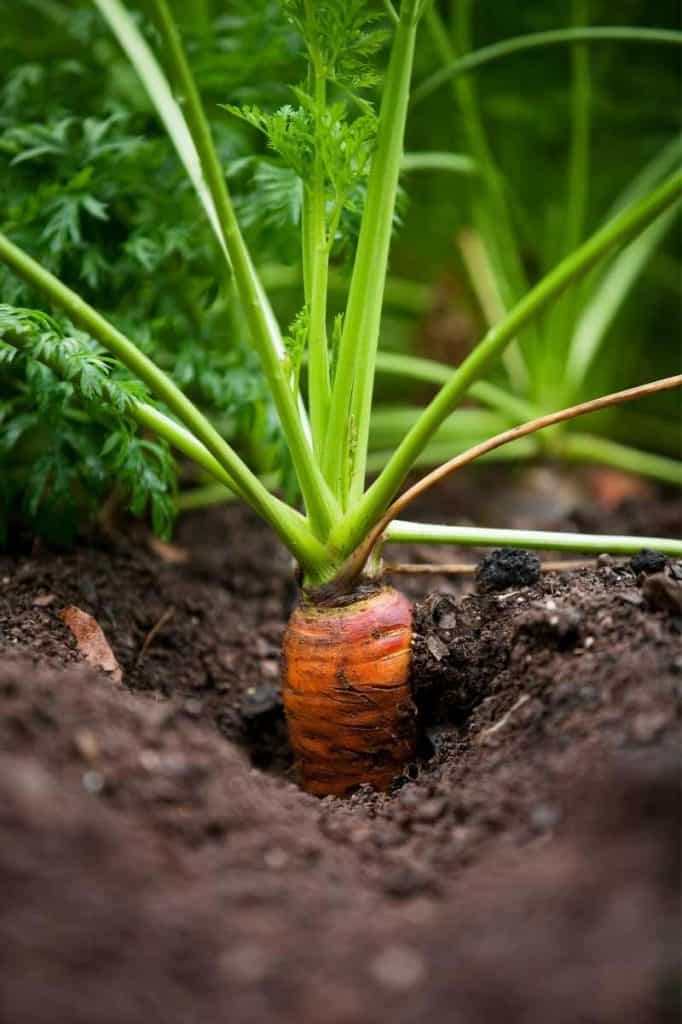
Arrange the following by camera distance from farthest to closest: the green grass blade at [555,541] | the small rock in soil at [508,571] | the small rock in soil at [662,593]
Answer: the small rock in soil at [508,571] < the green grass blade at [555,541] < the small rock in soil at [662,593]

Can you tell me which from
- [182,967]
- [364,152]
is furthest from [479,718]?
Answer: [364,152]

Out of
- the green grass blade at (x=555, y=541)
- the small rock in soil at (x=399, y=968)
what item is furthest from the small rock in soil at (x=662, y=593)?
the small rock in soil at (x=399, y=968)

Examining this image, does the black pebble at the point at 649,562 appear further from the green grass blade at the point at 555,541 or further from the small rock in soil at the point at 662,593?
the small rock in soil at the point at 662,593

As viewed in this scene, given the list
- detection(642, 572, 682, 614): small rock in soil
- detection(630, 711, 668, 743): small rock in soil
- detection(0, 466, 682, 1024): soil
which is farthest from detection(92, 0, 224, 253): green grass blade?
detection(630, 711, 668, 743): small rock in soil

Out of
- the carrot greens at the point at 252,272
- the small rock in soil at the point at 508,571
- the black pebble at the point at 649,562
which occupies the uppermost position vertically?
the carrot greens at the point at 252,272

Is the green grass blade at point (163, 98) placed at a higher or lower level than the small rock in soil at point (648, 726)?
higher

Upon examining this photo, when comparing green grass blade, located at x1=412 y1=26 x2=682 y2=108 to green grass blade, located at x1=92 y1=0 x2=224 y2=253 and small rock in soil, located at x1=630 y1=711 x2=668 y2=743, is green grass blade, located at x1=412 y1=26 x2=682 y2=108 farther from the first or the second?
small rock in soil, located at x1=630 y1=711 x2=668 y2=743

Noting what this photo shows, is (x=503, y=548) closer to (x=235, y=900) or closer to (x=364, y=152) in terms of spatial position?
(x=364, y=152)

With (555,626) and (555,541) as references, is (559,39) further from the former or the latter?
(555,626)
